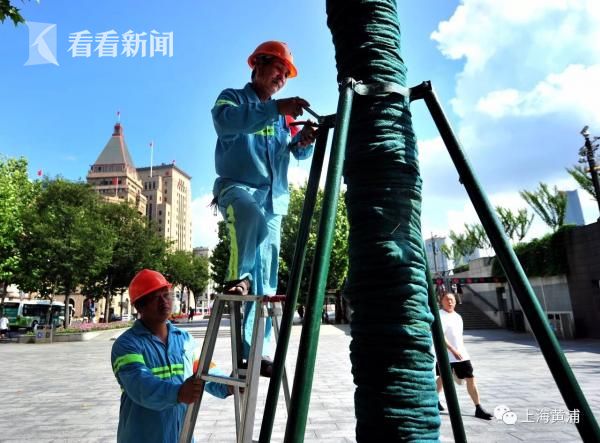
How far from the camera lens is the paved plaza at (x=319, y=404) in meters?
5.72

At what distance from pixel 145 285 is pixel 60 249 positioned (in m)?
28.1

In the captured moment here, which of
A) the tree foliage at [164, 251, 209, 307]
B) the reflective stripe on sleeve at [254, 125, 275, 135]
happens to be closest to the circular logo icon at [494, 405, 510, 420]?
the reflective stripe on sleeve at [254, 125, 275, 135]

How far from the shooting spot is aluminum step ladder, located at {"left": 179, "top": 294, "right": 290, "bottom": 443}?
2035 mm

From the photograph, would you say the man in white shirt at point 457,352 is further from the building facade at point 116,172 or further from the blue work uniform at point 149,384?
the building facade at point 116,172

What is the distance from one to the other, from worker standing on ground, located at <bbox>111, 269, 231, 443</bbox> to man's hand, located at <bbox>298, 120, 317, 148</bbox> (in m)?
1.40

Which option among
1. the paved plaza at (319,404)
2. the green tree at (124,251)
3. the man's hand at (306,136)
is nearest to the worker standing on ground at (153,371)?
the man's hand at (306,136)

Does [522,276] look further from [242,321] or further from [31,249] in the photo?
[31,249]

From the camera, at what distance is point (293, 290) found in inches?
56.9

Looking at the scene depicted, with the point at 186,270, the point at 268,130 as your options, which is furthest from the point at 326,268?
the point at 186,270

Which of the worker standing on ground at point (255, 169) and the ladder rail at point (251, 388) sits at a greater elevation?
the worker standing on ground at point (255, 169)

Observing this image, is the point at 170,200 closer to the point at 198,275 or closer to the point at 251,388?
the point at 198,275

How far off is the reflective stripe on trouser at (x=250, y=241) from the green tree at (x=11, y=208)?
95.4ft

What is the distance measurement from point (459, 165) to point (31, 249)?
32693 millimetres

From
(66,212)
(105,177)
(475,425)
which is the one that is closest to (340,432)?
(475,425)
